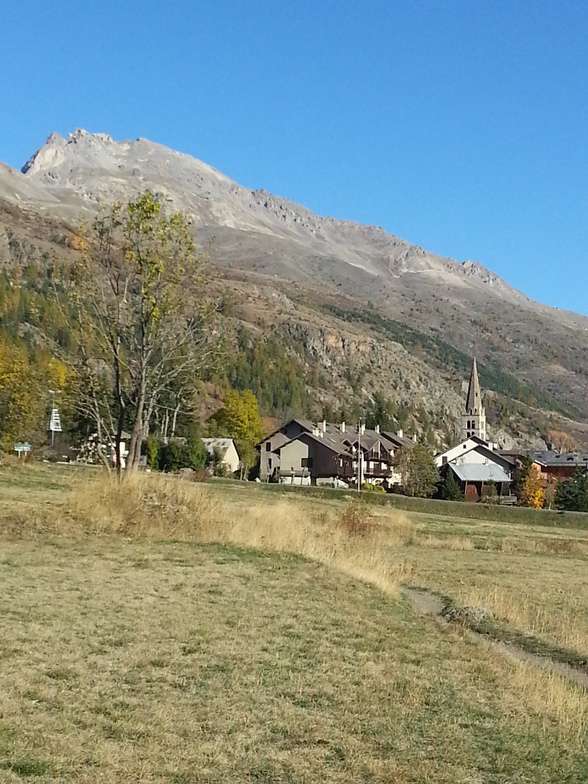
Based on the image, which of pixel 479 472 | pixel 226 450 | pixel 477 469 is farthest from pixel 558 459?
pixel 226 450

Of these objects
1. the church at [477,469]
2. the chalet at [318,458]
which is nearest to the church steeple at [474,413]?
the church at [477,469]

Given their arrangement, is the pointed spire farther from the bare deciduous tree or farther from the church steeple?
the bare deciduous tree

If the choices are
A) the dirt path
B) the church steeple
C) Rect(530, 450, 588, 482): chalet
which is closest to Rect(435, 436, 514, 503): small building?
Rect(530, 450, 588, 482): chalet

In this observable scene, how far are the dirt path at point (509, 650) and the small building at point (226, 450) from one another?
8507 centimetres

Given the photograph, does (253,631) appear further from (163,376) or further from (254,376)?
(254,376)

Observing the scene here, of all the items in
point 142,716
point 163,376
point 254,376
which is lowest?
point 142,716

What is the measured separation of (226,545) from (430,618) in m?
7.96

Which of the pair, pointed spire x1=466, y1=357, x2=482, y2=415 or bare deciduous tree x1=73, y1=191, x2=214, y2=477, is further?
pointed spire x1=466, y1=357, x2=482, y2=415

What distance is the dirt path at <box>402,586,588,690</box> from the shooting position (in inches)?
462

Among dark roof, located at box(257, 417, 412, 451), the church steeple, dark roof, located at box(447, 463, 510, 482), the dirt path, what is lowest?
the dirt path

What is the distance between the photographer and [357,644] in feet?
37.9

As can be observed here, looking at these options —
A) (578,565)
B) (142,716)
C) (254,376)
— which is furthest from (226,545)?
(254,376)

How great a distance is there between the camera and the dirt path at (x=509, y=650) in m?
11.7

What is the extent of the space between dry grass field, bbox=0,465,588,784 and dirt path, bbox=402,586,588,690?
0.36m
